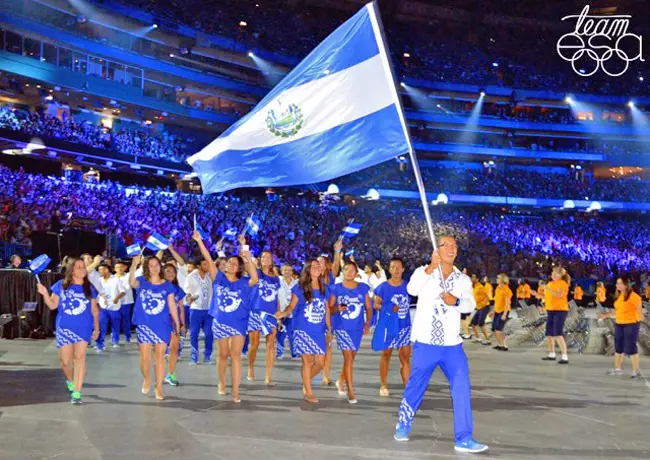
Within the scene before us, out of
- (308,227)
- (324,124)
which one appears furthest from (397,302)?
(308,227)

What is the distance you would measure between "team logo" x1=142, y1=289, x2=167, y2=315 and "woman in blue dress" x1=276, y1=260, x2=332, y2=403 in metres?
1.45

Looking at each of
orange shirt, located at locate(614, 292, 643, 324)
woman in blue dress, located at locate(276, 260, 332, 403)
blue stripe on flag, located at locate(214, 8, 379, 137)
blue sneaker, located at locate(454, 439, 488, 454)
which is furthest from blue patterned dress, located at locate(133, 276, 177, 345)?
orange shirt, located at locate(614, 292, 643, 324)

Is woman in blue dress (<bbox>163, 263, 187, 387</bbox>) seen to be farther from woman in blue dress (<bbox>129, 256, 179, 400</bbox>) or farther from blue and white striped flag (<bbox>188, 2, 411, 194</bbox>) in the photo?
blue and white striped flag (<bbox>188, 2, 411, 194</bbox>)

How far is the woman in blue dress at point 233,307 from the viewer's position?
30.7ft

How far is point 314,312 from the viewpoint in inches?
375

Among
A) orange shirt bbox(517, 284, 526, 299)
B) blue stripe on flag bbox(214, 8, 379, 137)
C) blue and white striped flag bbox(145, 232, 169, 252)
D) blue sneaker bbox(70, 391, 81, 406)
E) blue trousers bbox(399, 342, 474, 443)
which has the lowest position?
blue sneaker bbox(70, 391, 81, 406)

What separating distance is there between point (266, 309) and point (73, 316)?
307 centimetres

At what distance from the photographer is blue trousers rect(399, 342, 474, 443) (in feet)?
22.1

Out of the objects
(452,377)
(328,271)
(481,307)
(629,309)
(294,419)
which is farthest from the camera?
(481,307)

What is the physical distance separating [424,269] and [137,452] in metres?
2.86

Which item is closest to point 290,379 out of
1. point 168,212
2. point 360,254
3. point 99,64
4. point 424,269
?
point 424,269

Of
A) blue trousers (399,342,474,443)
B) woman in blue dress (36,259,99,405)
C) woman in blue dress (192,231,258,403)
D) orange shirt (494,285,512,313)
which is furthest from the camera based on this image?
orange shirt (494,285,512,313)

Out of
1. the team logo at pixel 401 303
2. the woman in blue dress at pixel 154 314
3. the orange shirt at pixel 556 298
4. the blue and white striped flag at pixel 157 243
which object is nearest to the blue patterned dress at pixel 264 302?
the blue and white striped flag at pixel 157 243

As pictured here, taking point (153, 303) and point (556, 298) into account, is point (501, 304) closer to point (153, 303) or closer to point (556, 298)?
point (556, 298)
